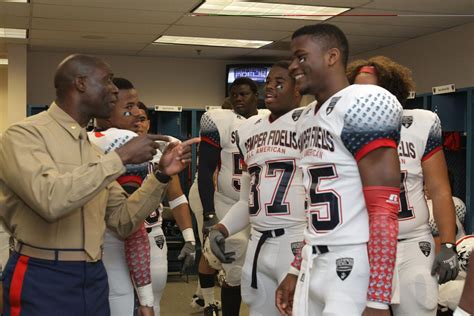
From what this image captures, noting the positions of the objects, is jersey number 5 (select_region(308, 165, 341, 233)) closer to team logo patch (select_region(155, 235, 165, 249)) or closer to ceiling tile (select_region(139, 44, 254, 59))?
team logo patch (select_region(155, 235, 165, 249))

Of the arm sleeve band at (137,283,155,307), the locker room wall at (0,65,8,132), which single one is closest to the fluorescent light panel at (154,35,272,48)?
the locker room wall at (0,65,8,132)

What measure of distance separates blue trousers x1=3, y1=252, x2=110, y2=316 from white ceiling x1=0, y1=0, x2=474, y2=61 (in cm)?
452

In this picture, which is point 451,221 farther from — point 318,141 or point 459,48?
point 459,48

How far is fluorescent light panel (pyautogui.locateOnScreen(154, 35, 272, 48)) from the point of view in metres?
8.70

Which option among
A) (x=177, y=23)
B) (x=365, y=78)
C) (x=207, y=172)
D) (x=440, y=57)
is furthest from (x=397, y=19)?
(x=365, y=78)

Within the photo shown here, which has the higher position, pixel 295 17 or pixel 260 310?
pixel 295 17

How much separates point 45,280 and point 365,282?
1.03 metres

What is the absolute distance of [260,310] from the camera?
118 inches

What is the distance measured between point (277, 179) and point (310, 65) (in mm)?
841

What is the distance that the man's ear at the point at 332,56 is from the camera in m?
2.28

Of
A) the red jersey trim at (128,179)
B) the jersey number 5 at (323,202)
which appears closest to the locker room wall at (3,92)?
the red jersey trim at (128,179)

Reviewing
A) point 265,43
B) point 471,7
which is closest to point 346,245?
point 471,7

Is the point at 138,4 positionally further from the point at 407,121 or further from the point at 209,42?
the point at 407,121

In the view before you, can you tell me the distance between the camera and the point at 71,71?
2.33 metres
